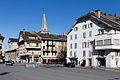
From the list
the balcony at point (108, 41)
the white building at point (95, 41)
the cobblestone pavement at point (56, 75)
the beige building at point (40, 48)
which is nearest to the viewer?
the cobblestone pavement at point (56, 75)

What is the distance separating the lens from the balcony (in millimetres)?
47184

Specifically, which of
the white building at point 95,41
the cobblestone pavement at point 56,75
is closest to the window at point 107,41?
the white building at point 95,41

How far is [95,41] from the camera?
53.0 metres

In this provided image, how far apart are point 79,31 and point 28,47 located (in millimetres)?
28487

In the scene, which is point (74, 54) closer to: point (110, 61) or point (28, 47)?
point (110, 61)

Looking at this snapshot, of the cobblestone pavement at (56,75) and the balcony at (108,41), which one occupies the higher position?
the balcony at (108,41)

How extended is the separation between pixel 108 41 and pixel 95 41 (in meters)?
5.39

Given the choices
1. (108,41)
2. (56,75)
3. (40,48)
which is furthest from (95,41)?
(40,48)

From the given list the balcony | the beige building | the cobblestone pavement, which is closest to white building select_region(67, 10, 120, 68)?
the balcony

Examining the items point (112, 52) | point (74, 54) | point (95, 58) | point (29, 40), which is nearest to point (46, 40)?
point (29, 40)

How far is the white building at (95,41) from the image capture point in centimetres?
4812

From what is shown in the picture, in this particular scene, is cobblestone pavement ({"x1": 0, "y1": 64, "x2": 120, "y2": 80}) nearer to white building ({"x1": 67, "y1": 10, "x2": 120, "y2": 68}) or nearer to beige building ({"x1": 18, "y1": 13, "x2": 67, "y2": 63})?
white building ({"x1": 67, "y1": 10, "x2": 120, "y2": 68})

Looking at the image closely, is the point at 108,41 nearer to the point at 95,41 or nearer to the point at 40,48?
the point at 95,41

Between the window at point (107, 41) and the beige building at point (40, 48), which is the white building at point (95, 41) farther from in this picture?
the beige building at point (40, 48)
